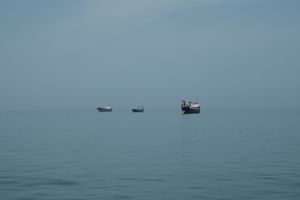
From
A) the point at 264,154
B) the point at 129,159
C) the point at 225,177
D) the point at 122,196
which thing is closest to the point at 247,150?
the point at 264,154

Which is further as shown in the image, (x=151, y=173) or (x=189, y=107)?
(x=189, y=107)

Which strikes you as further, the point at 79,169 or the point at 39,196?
the point at 79,169

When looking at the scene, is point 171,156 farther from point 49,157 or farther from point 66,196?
point 66,196

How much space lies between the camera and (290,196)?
19.6 meters

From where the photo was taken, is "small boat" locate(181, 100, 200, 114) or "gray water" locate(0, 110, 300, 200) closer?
"gray water" locate(0, 110, 300, 200)

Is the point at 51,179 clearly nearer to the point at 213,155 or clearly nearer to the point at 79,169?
the point at 79,169

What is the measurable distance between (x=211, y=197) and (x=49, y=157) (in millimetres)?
18693

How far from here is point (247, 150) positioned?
39.7 metres

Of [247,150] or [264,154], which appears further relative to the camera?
[247,150]

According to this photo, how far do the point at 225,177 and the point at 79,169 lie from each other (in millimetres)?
8980

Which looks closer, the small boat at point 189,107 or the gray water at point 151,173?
the gray water at point 151,173

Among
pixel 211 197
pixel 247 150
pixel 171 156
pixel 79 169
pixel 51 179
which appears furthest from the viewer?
pixel 247 150

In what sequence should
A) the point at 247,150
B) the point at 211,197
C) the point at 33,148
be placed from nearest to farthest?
the point at 211,197 → the point at 247,150 → the point at 33,148

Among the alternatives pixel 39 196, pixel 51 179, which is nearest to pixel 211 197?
pixel 39 196
